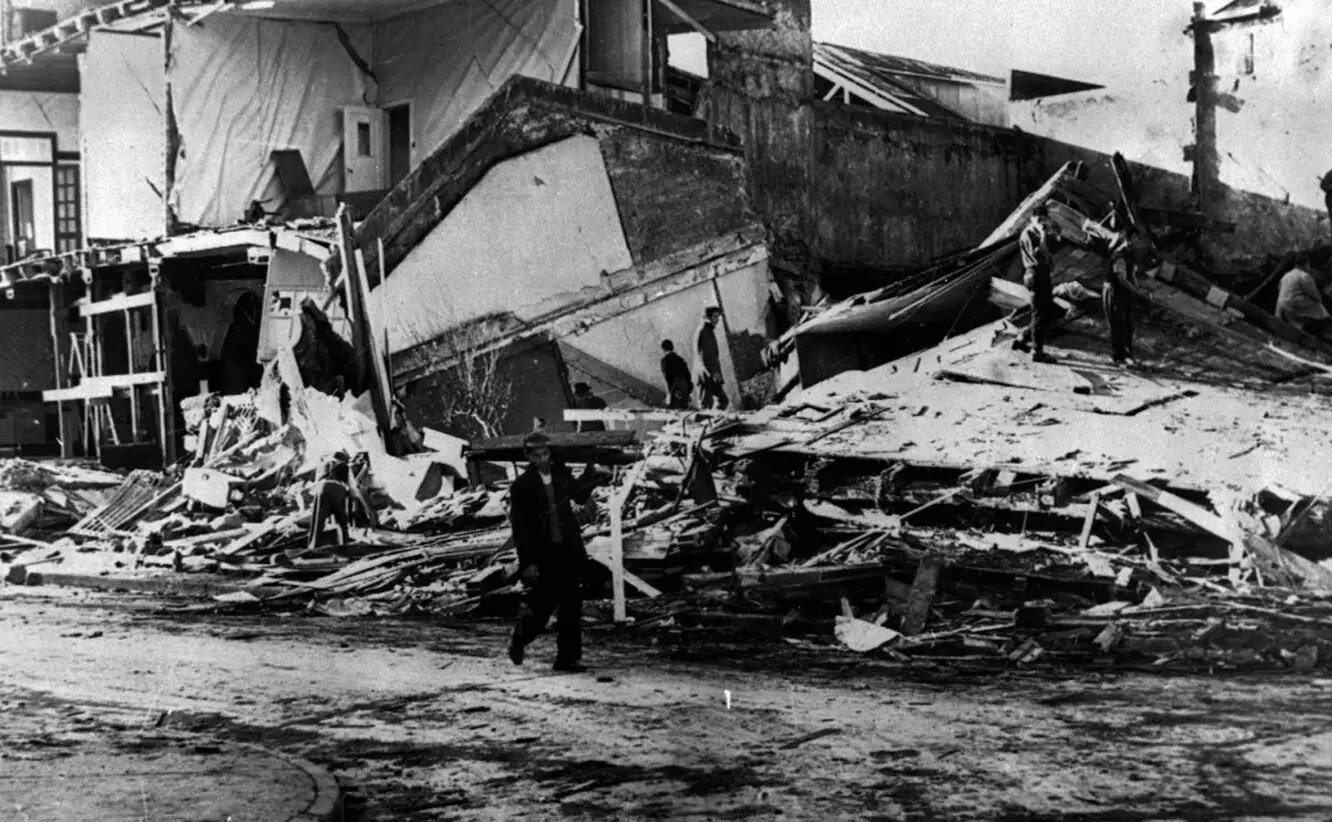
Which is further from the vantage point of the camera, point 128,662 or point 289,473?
point 289,473

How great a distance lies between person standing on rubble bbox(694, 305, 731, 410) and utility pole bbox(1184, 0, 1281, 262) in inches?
276

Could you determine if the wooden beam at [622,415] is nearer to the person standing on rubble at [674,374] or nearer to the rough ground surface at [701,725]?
the person standing on rubble at [674,374]

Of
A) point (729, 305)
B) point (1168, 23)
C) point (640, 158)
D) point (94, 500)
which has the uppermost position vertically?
point (1168, 23)

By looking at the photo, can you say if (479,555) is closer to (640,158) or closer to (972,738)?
(972,738)

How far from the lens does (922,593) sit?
35.5 feet

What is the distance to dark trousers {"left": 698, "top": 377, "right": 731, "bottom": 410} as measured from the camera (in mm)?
18312

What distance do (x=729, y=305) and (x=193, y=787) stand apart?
13733mm

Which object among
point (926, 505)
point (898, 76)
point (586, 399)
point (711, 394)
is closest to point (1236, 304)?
point (711, 394)

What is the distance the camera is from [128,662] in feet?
34.5

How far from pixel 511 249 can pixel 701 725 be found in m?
12.3

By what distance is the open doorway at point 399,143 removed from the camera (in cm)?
2492

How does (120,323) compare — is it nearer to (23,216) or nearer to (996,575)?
(23,216)

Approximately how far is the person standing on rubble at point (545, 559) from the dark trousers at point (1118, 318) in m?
7.67

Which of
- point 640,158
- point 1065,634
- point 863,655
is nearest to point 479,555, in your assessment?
point 863,655
